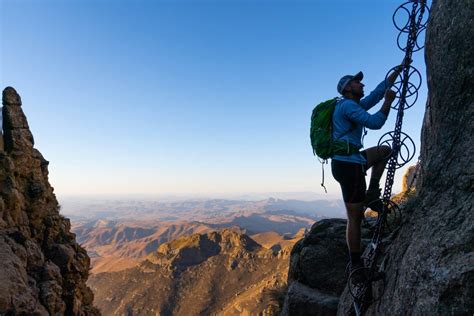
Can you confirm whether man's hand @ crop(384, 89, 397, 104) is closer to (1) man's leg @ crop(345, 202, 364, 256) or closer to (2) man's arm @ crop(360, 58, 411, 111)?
(2) man's arm @ crop(360, 58, 411, 111)

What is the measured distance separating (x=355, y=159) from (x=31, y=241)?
2258 cm

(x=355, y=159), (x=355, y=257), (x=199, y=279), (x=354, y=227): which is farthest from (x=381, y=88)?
(x=199, y=279)

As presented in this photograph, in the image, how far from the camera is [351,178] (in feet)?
20.4

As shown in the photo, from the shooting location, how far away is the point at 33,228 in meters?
24.2

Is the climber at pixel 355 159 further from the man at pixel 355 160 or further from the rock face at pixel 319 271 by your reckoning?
the rock face at pixel 319 271

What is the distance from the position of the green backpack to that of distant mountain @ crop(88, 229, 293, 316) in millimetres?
76659

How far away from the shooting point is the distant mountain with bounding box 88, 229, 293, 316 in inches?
3651

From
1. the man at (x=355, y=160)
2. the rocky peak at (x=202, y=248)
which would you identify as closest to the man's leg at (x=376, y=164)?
the man at (x=355, y=160)

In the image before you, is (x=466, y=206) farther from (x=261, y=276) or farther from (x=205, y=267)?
(x=205, y=267)

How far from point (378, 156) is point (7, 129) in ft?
96.0

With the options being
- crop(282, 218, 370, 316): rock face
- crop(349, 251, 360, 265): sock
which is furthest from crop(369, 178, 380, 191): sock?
crop(282, 218, 370, 316): rock face

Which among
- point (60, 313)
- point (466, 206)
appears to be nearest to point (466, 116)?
point (466, 206)

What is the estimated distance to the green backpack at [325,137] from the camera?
622cm

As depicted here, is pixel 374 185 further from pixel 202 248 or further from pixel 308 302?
pixel 202 248
